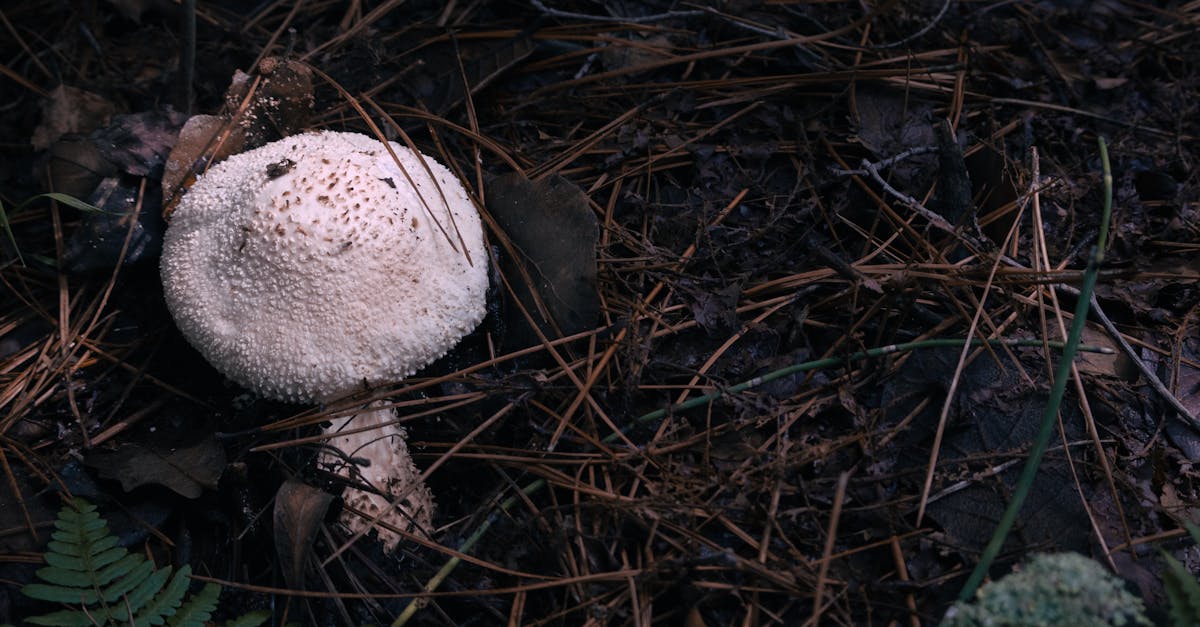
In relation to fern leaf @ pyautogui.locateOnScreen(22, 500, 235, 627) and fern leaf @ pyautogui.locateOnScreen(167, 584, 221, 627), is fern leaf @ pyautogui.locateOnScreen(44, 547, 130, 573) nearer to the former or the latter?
fern leaf @ pyautogui.locateOnScreen(22, 500, 235, 627)

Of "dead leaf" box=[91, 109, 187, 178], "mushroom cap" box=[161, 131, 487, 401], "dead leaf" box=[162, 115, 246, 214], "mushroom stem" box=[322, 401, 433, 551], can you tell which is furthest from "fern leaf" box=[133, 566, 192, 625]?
"dead leaf" box=[91, 109, 187, 178]

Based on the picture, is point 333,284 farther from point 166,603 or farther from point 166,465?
point 166,603

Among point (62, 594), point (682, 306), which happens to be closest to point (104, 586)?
point (62, 594)

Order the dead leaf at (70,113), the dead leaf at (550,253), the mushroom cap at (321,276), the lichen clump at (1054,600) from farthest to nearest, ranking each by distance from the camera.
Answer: the dead leaf at (70,113) < the dead leaf at (550,253) < the mushroom cap at (321,276) < the lichen clump at (1054,600)

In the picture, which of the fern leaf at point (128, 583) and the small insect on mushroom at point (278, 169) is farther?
the small insect on mushroom at point (278, 169)

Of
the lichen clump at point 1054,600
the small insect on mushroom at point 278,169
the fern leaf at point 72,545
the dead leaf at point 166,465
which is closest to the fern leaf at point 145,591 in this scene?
the fern leaf at point 72,545

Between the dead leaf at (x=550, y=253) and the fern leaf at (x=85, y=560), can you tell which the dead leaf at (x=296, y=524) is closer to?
the fern leaf at (x=85, y=560)

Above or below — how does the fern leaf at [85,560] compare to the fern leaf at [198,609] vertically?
above
